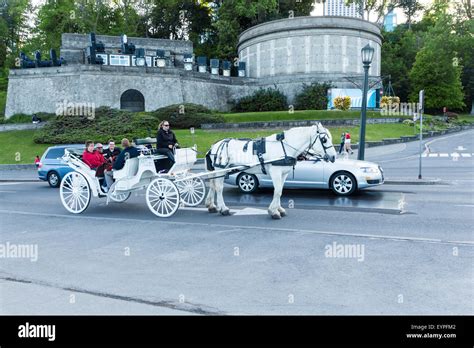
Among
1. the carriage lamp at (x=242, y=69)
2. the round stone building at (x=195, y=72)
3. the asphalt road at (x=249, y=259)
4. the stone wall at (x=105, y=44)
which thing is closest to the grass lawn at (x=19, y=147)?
the round stone building at (x=195, y=72)

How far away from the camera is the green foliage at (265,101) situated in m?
51.2

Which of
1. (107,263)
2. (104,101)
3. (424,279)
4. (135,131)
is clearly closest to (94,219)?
(107,263)

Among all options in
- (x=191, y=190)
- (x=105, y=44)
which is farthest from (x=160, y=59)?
(x=191, y=190)

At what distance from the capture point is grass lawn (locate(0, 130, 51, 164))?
3045 cm

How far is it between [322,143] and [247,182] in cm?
514

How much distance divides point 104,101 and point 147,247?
Answer: 129 ft

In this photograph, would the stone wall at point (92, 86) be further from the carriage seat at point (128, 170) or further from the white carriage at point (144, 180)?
the carriage seat at point (128, 170)

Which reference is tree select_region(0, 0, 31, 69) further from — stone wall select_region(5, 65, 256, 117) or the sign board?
the sign board

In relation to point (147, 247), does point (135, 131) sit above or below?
above

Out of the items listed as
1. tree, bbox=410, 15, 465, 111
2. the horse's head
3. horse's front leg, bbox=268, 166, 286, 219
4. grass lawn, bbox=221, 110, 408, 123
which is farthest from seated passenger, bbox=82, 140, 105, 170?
tree, bbox=410, 15, 465, 111

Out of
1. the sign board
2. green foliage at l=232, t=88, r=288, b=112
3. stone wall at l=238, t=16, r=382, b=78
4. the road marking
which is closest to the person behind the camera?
the road marking

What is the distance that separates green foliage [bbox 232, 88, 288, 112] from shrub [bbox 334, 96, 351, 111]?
7435 millimetres

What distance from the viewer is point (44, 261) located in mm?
7691

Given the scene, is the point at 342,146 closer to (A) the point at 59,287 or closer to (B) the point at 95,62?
(A) the point at 59,287
